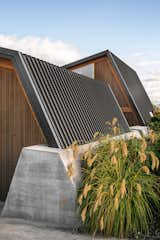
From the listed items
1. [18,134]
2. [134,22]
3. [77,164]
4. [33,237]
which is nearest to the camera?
[33,237]

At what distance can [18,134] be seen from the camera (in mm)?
7730

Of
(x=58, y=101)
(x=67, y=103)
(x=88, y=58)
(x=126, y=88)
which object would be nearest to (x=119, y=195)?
(x=58, y=101)

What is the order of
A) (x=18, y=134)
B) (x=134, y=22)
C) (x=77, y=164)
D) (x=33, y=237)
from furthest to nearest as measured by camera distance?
(x=134, y=22)
(x=18, y=134)
(x=77, y=164)
(x=33, y=237)

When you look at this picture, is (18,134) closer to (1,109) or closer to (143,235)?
(1,109)

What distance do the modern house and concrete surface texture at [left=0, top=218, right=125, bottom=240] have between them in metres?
1.65

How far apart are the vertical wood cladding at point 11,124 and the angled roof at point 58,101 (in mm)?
829

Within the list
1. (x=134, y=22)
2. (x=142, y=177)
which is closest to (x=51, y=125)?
(x=142, y=177)

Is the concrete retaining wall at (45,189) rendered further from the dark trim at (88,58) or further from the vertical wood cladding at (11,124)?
the dark trim at (88,58)

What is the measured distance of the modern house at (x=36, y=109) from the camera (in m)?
6.45

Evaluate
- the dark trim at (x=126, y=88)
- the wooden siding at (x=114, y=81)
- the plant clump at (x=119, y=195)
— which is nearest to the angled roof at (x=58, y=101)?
the plant clump at (x=119, y=195)

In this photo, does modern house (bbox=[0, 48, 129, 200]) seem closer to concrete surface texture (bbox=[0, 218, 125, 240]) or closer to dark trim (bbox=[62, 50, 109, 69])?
concrete surface texture (bbox=[0, 218, 125, 240])

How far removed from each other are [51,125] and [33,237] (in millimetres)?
2258

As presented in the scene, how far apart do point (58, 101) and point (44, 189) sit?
231 cm

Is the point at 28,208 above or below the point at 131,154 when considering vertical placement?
below
